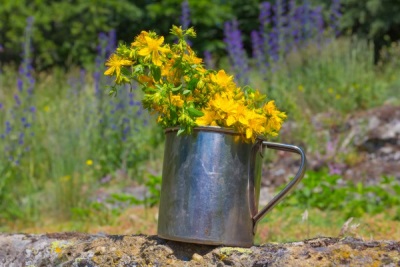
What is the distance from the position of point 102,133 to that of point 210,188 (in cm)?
552

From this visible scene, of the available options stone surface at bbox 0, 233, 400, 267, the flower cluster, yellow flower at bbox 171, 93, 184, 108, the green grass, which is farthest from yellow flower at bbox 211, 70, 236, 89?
the green grass

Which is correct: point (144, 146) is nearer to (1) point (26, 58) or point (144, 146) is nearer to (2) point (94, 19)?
(1) point (26, 58)

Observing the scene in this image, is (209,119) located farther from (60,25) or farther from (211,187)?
(60,25)

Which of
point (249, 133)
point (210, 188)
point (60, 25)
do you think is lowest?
point (210, 188)

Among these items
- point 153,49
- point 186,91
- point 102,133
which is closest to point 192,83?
point 186,91

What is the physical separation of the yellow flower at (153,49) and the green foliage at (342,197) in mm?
3260

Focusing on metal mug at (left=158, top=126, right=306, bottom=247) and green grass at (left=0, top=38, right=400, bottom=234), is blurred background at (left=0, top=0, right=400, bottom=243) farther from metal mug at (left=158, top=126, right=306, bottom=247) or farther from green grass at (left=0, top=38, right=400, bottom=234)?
metal mug at (left=158, top=126, right=306, bottom=247)

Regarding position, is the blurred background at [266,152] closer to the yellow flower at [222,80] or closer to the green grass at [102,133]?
the green grass at [102,133]

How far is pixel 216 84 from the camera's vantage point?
6.47ft

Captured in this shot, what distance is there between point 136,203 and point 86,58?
8.94 metres

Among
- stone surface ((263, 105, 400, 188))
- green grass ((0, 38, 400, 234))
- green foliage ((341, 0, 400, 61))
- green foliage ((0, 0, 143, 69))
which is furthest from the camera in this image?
green foliage ((0, 0, 143, 69))

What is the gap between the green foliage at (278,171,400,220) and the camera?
5.01 m

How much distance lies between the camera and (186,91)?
6.38ft

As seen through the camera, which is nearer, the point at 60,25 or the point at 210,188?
the point at 210,188
